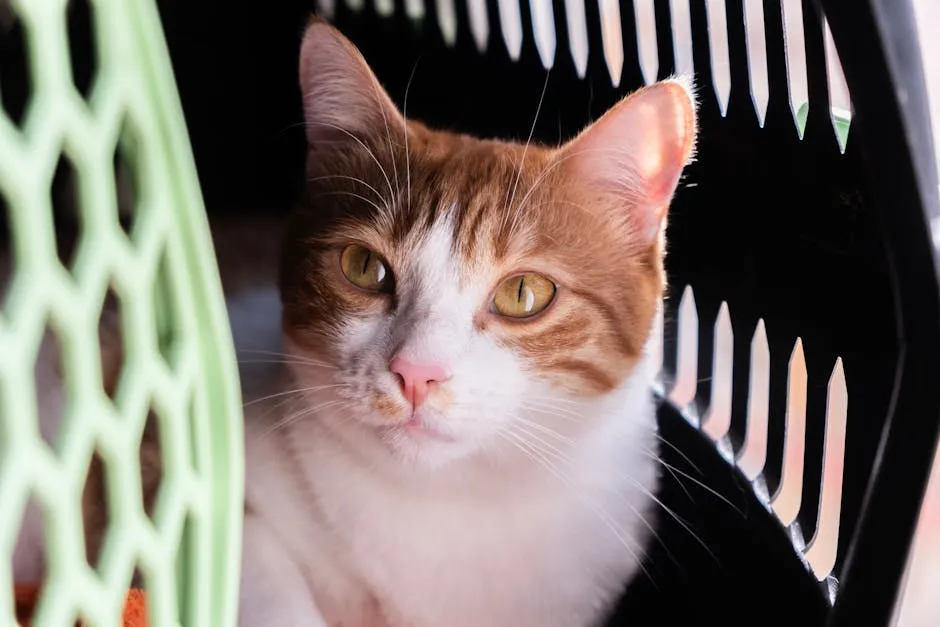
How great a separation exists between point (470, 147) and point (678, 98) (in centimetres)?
27

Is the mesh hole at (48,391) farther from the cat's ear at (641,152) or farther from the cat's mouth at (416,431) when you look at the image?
the cat's ear at (641,152)

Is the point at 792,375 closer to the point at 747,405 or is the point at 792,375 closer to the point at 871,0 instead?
the point at 747,405

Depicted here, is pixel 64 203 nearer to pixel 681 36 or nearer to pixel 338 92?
pixel 338 92

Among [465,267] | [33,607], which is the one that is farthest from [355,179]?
[33,607]

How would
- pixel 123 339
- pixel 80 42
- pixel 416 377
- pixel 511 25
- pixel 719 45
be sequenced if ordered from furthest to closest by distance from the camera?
1. pixel 511 25
2. pixel 80 42
3. pixel 719 45
4. pixel 416 377
5. pixel 123 339

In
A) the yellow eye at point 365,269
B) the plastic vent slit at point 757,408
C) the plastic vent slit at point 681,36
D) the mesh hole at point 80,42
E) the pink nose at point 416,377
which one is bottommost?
the plastic vent slit at point 757,408

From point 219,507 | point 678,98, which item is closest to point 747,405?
point 678,98

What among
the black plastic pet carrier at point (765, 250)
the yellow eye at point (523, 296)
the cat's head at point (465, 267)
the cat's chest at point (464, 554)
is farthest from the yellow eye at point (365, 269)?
the black plastic pet carrier at point (765, 250)

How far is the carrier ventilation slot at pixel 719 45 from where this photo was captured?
2.45 feet

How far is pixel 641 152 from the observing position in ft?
2.65

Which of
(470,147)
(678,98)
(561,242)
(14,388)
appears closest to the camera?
(14,388)

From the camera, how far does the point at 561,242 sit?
847mm

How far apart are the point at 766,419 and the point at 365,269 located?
1.46 feet

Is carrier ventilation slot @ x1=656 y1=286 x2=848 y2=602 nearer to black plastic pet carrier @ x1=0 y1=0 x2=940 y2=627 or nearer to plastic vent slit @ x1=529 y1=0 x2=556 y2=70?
black plastic pet carrier @ x1=0 y1=0 x2=940 y2=627
